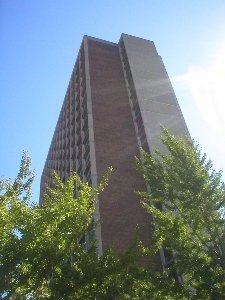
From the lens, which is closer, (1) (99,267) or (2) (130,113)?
(1) (99,267)

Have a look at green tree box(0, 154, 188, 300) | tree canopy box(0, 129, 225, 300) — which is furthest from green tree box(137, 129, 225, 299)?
green tree box(0, 154, 188, 300)

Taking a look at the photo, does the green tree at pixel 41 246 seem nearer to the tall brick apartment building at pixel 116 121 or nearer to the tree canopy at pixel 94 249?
the tree canopy at pixel 94 249

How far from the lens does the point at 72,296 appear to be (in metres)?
10.5

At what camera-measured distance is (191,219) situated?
1350 centimetres

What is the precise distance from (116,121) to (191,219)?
19864 millimetres

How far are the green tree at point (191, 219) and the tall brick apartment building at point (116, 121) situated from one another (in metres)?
8.11

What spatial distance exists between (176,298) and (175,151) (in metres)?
6.22

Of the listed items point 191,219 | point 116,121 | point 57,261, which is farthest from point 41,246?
point 116,121

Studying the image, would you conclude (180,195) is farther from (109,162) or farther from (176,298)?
(109,162)

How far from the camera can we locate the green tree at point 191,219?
39.4 ft

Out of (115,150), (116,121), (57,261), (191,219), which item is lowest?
(57,261)

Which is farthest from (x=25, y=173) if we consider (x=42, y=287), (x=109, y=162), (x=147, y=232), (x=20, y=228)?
(x=109, y=162)

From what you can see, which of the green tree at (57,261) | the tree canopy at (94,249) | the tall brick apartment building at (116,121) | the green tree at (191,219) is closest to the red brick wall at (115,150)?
the tall brick apartment building at (116,121)

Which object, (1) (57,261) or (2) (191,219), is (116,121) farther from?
(1) (57,261)
